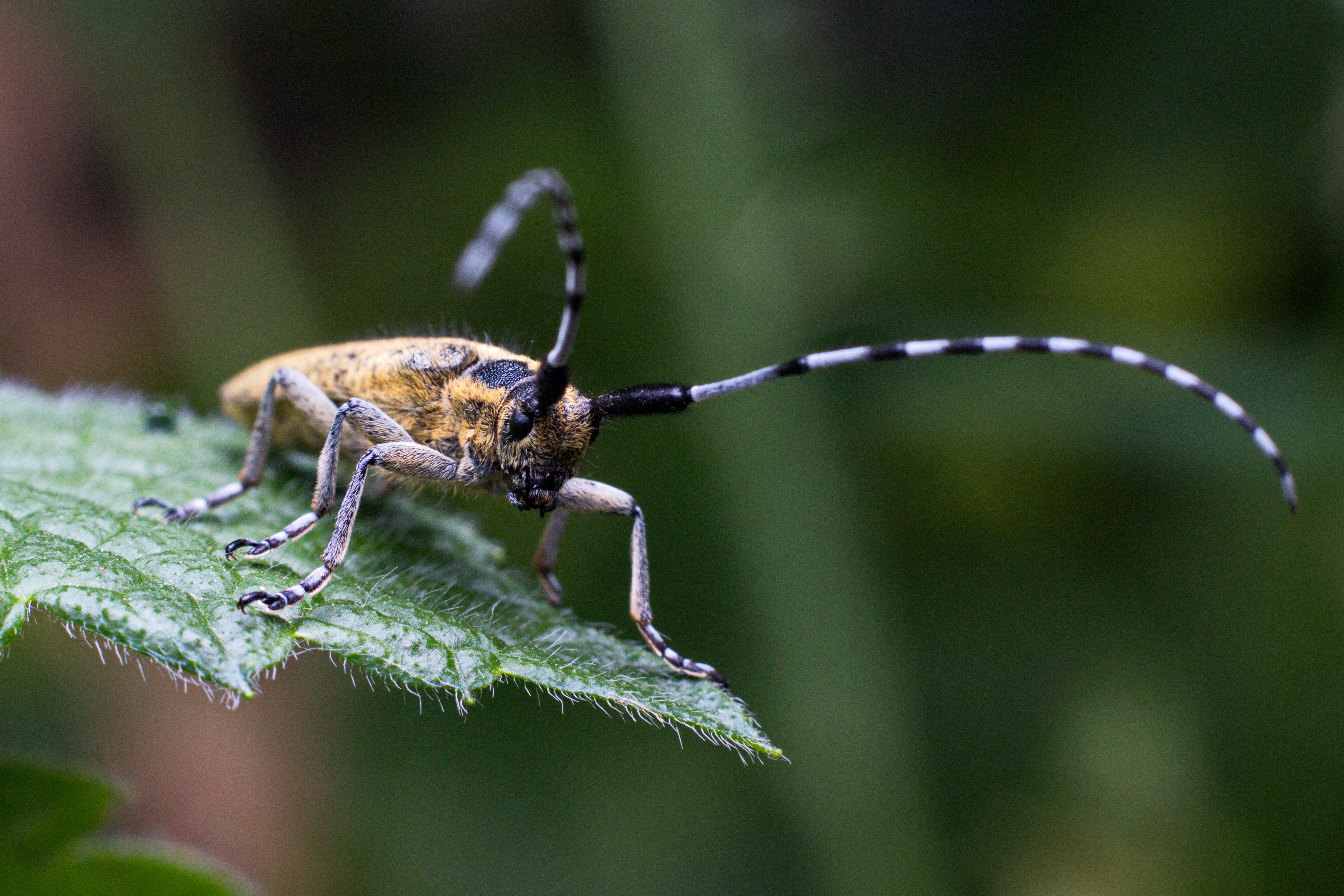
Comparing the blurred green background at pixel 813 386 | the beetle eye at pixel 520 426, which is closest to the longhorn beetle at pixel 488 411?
the beetle eye at pixel 520 426

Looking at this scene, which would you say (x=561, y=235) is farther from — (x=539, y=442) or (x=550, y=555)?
(x=550, y=555)

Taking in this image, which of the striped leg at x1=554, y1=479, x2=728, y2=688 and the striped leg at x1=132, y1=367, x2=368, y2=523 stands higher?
the striped leg at x1=132, y1=367, x2=368, y2=523

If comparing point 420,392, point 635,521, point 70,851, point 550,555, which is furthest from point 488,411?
point 70,851

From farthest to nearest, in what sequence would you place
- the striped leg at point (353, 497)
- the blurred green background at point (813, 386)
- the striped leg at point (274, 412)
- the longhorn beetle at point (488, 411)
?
1. the blurred green background at point (813, 386)
2. the striped leg at point (274, 412)
3. the longhorn beetle at point (488, 411)
4. the striped leg at point (353, 497)

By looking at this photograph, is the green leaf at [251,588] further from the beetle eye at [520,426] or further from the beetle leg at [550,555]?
the beetle eye at [520,426]

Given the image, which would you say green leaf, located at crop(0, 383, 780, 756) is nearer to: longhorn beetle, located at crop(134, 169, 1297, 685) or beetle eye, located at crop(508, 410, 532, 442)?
longhorn beetle, located at crop(134, 169, 1297, 685)

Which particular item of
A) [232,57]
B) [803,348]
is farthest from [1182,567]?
[232,57]

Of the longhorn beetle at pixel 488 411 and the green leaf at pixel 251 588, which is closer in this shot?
the green leaf at pixel 251 588

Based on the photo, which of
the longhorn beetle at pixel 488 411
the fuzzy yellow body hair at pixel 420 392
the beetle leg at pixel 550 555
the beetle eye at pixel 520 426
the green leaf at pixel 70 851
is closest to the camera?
the green leaf at pixel 70 851

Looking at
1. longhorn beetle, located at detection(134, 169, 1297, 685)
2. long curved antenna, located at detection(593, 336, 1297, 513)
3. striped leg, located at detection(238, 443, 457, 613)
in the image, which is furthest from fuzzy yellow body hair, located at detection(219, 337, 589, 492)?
long curved antenna, located at detection(593, 336, 1297, 513)
